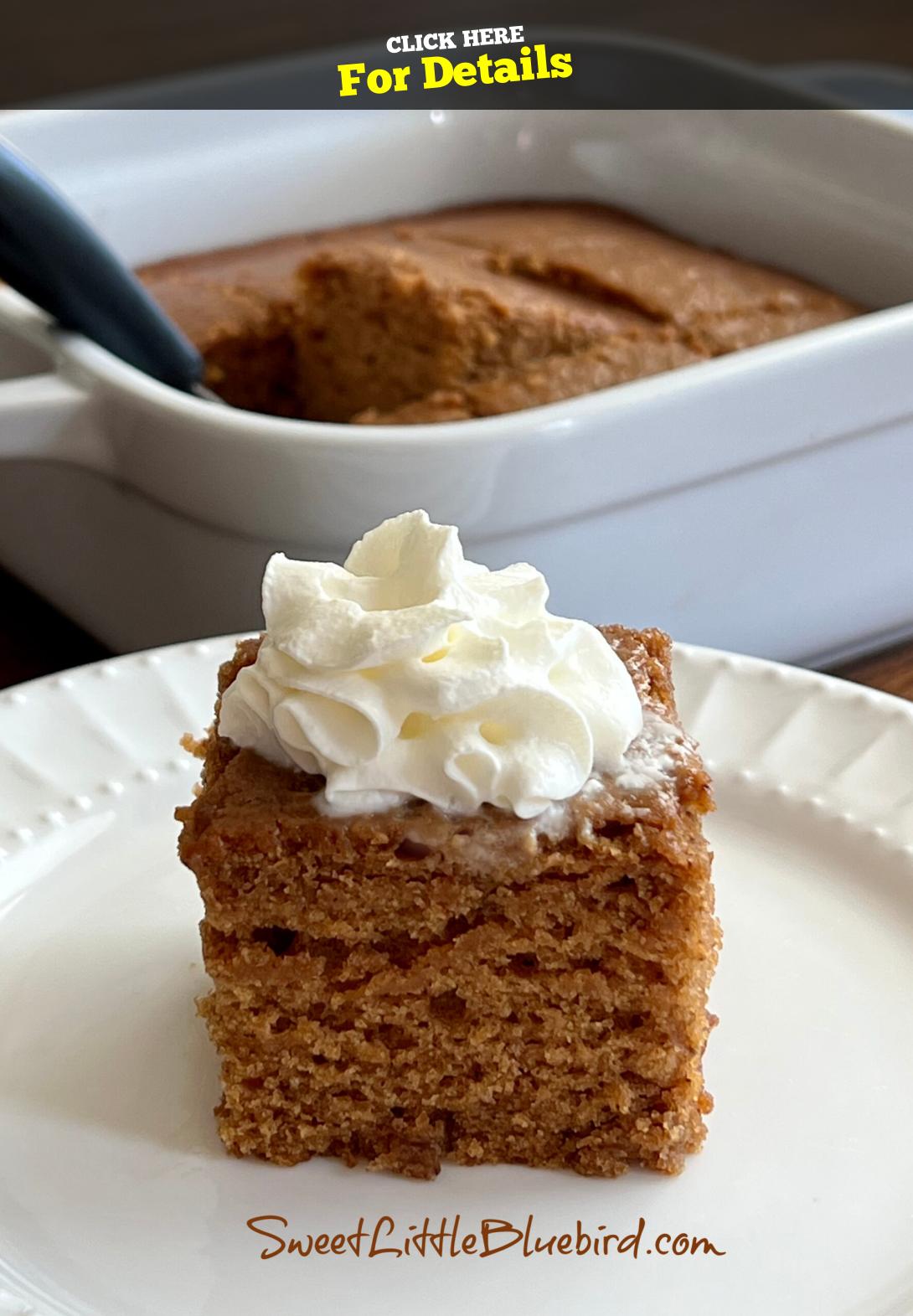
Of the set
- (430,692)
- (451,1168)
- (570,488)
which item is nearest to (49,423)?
(570,488)

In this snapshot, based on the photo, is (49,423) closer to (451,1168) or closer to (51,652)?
(51,652)

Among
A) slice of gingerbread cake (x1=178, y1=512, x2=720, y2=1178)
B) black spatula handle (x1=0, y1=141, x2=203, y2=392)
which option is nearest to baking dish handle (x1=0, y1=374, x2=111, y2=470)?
black spatula handle (x1=0, y1=141, x2=203, y2=392)

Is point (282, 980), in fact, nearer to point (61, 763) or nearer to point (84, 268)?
point (61, 763)

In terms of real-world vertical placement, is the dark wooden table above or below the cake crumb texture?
below

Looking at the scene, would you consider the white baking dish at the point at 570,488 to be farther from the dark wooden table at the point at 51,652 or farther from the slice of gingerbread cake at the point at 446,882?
the slice of gingerbread cake at the point at 446,882

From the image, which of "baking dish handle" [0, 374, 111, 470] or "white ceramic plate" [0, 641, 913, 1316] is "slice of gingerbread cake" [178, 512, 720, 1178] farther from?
"baking dish handle" [0, 374, 111, 470]
